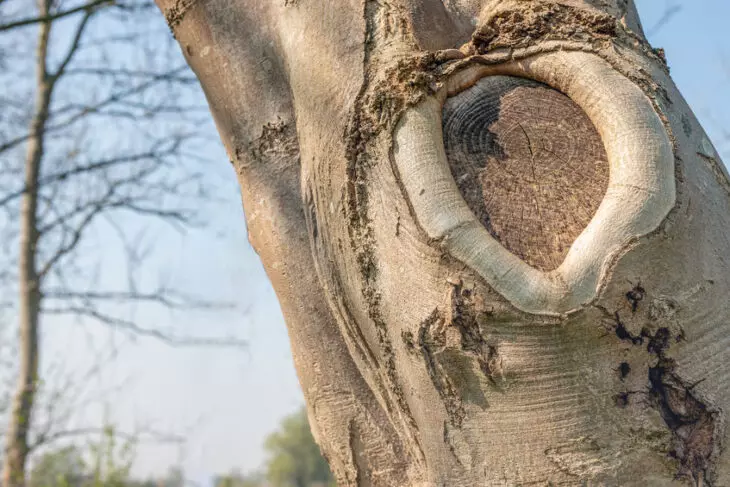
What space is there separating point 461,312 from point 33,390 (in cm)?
587

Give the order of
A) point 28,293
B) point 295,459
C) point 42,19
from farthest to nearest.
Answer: point 295,459, point 28,293, point 42,19

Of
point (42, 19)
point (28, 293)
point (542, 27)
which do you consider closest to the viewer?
point (542, 27)

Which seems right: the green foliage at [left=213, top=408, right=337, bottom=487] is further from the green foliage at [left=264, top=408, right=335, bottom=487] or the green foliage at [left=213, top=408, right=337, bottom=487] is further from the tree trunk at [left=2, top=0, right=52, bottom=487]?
the tree trunk at [left=2, top=0, right=52, bottom=487]

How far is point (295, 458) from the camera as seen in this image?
142ft

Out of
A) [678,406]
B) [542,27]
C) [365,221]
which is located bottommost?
[678,406]

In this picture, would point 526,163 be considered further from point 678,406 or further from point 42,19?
point 42,19

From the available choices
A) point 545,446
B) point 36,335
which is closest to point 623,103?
point 545,446

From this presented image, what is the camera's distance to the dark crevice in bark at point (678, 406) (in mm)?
1244

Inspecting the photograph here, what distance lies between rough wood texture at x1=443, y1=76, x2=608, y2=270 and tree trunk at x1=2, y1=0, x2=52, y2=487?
5477mm

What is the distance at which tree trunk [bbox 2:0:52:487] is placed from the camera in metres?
5.89

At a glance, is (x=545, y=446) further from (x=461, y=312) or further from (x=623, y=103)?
(x=623, y=103)

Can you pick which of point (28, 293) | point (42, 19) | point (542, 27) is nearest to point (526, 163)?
point (542, 27)

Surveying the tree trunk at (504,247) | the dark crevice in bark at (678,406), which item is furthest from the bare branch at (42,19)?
the dark crevice in bark at (678,406)

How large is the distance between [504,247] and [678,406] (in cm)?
43
